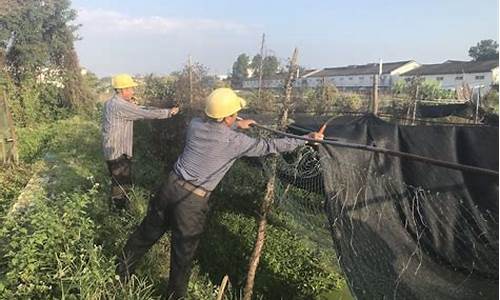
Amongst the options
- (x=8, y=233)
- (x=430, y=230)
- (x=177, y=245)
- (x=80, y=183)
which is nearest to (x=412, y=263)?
(x=430, y=230)

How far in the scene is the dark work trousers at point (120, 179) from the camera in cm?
562

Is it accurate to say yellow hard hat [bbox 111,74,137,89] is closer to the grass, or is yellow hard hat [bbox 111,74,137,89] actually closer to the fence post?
the grass

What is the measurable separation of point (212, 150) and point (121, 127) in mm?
2320

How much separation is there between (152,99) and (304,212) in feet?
17.6

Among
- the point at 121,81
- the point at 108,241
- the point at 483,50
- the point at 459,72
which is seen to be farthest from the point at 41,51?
the point at 483,50

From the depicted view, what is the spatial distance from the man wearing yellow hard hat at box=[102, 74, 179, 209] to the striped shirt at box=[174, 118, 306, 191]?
1.85m

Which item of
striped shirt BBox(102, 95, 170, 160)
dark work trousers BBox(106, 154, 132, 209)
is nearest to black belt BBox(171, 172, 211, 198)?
striped shirt BBox(102, 95, 170, 160)

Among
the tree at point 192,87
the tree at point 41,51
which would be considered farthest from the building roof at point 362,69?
the tree at point 192,87

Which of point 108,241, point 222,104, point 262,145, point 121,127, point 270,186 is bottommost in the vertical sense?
point 108,241

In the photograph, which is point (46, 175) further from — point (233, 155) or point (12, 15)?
point (12, 15)

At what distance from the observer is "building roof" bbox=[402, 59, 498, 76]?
3546 centimetres

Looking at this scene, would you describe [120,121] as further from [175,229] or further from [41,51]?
[41,51]

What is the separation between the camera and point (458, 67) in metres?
39.2

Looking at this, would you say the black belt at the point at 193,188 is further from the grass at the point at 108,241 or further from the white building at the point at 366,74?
the white building at the point at 366,74
